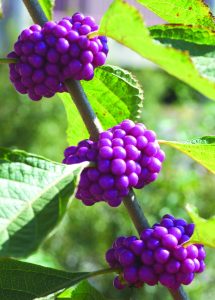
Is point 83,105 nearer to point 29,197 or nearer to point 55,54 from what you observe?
point 55,54

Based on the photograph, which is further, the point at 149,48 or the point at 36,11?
the point at 36,11

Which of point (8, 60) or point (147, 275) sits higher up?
point (8, 60)

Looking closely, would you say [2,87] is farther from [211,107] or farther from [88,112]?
[88,112]

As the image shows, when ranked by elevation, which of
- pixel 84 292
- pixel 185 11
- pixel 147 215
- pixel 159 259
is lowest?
pixel 147 215

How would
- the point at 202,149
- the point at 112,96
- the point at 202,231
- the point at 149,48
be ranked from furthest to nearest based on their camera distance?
the point at 112,96 → the point at 202,149 → the point at 202,231 → the point at 149,48

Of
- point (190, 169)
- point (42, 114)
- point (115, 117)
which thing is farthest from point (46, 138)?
point (115, 117)

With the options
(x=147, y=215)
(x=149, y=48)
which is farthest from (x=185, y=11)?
(x=147, y=215)

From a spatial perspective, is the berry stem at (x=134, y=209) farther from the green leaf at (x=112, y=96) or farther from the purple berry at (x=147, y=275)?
the green leaf at (x=112, y=96)
